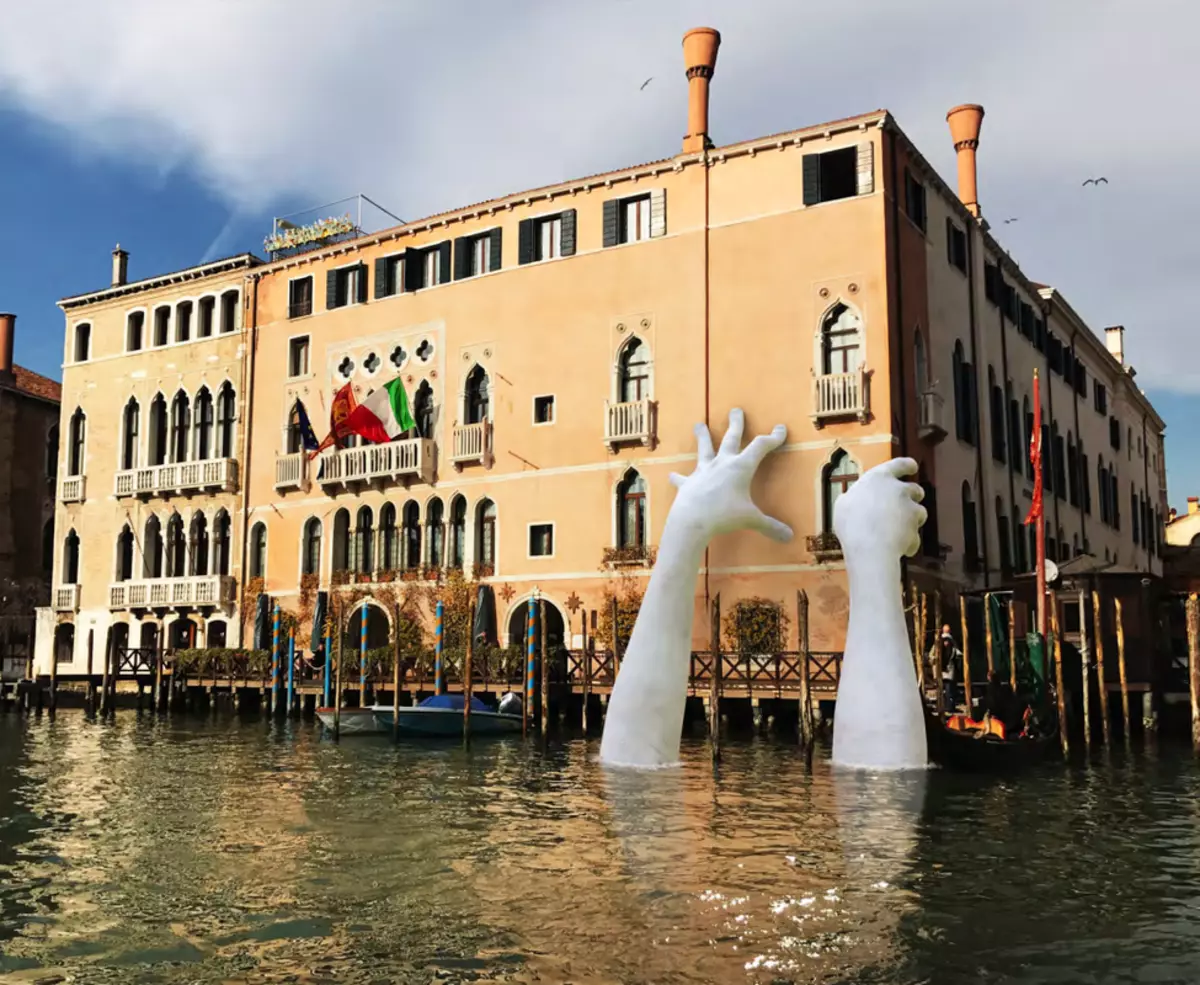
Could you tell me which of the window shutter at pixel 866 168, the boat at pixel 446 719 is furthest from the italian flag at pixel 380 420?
the window shutter at pixel 866 168

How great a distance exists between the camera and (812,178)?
24.9 m

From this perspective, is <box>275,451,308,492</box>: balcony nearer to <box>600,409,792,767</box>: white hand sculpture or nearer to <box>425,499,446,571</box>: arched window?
<box>425,499,446,571</box>: arched window

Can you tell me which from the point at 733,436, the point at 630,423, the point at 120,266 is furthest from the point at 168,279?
the point at 733,436

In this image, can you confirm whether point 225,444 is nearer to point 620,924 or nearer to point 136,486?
point 136,486

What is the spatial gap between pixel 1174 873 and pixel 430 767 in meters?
10.7

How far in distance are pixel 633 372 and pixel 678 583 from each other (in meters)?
13.2

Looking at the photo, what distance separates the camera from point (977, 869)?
1055 cm

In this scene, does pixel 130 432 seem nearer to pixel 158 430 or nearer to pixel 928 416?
pixel 158 430

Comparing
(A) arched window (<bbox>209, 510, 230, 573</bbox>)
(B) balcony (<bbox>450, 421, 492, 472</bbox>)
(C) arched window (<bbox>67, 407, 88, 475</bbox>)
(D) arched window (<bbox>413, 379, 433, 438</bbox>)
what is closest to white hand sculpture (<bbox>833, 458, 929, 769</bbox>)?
(B) balcony (<bbox>450, 421, 492, 472</bbox>)

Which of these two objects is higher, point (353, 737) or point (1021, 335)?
point (1021, 335)

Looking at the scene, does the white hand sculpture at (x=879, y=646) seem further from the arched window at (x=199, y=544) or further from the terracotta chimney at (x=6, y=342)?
the terracotta chimney at (x=6, y=342)

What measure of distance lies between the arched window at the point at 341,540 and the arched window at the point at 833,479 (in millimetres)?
12449

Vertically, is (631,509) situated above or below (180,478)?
below

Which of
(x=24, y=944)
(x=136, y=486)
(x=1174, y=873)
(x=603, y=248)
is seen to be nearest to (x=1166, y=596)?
(x=603, y=248)
